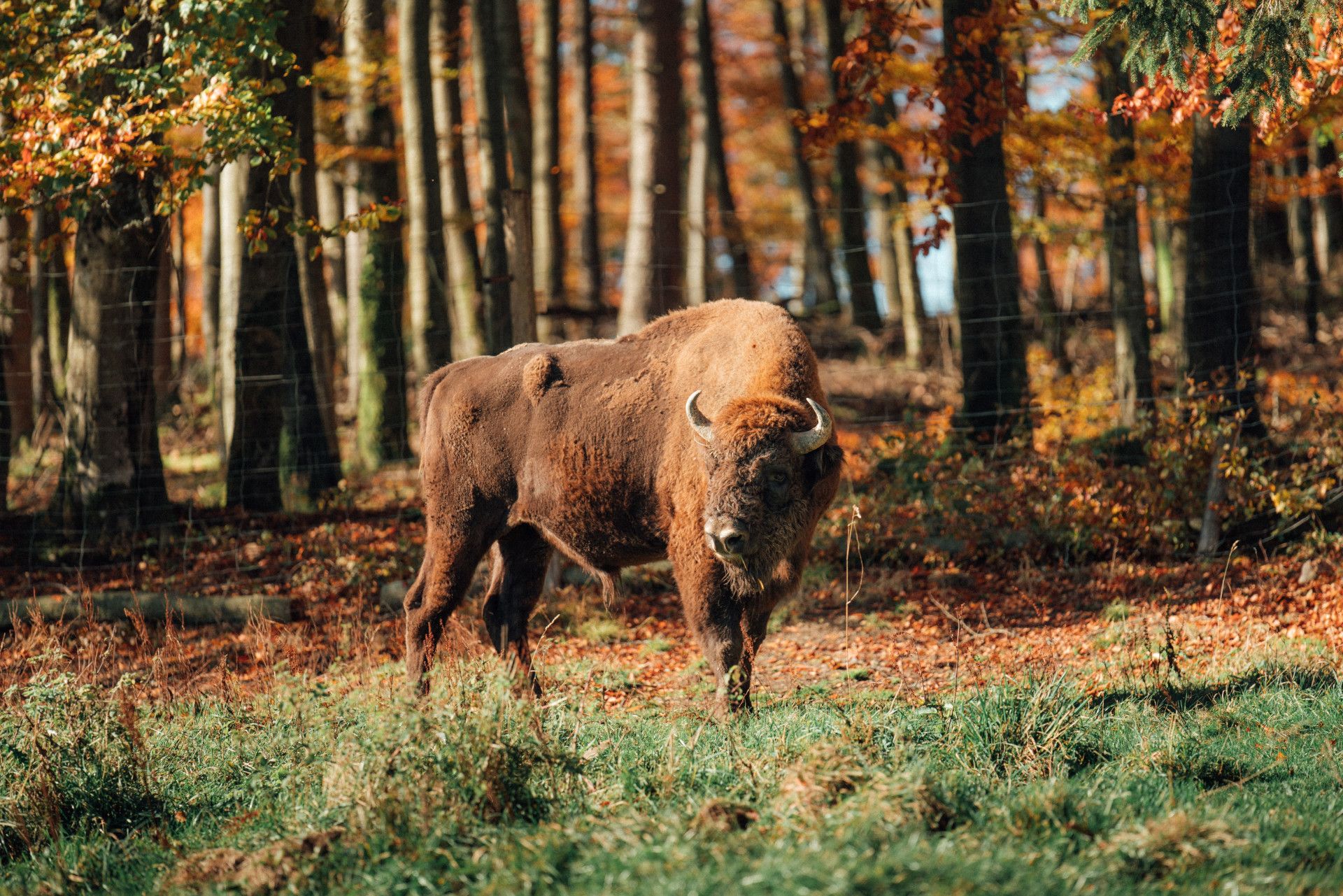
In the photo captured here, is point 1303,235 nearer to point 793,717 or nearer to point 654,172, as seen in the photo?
point 654,172

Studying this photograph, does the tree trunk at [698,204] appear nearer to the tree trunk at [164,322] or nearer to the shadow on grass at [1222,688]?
the tree trunk at [164,322]

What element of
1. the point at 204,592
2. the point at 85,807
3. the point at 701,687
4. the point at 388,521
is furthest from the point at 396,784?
the point at 388,521

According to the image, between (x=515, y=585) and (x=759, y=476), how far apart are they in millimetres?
2201

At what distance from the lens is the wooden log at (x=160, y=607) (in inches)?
330

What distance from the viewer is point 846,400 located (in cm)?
1691

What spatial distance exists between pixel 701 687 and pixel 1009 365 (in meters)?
5.55

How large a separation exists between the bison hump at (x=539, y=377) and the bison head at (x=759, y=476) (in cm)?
133

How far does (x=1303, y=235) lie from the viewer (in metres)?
17.3

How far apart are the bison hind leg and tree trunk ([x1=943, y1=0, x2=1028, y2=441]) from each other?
4.57m

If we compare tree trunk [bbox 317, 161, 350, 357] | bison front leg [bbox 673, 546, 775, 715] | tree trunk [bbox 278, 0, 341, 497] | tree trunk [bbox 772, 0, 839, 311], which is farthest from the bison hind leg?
tree trunk [bbox 772, 0, 839, 311]

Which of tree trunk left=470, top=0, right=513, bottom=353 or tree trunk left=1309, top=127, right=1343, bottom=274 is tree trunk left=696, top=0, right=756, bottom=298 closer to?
tree trunk left=470, top=0, right=513, bottom=353

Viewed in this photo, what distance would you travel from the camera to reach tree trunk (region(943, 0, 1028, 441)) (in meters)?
10.6

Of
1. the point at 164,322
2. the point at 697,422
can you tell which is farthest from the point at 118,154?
the point at 164,322

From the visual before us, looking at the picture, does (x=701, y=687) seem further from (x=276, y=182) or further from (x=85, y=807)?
(x=276, y=182)
